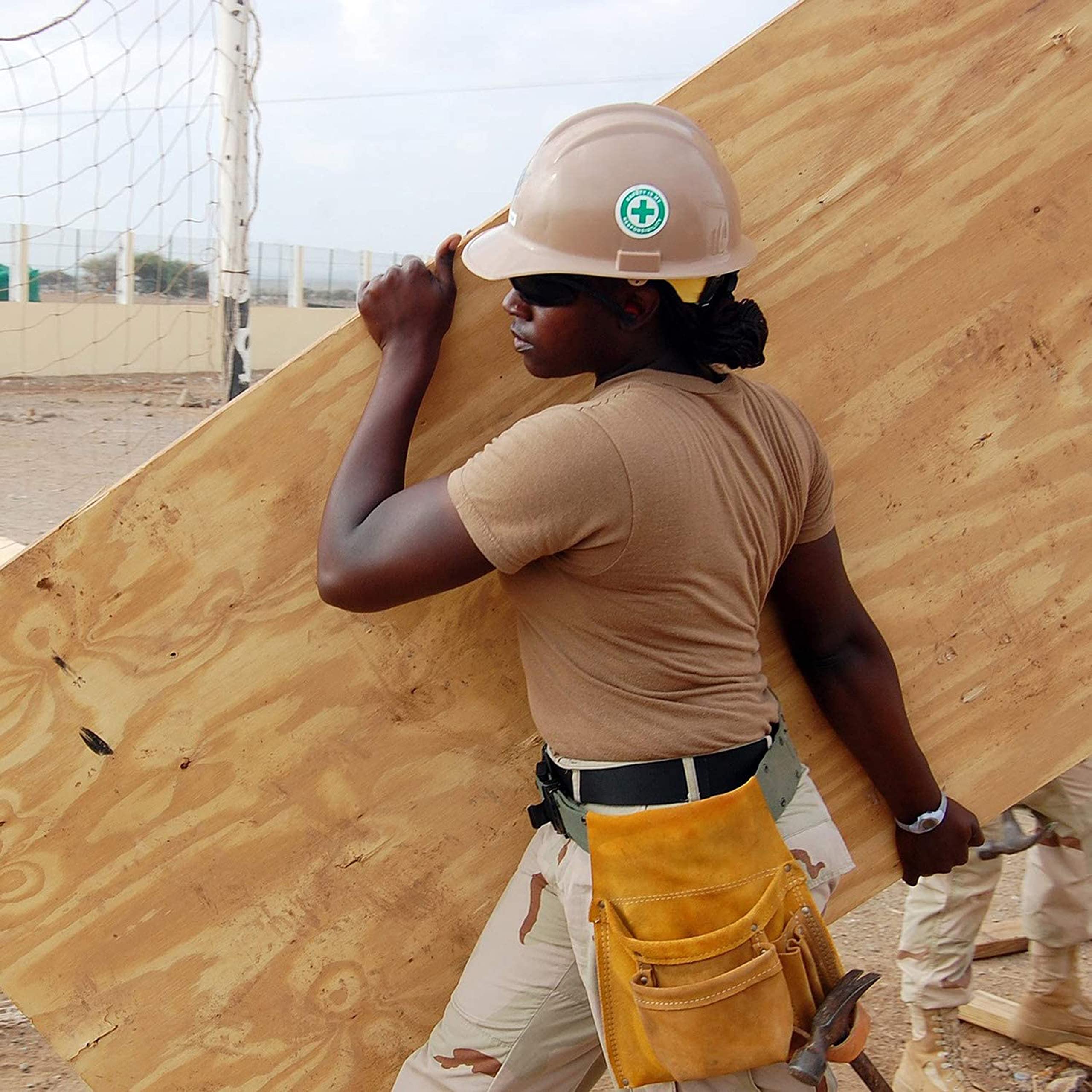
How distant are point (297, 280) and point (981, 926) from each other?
996 inches

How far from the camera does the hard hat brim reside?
5.73ft

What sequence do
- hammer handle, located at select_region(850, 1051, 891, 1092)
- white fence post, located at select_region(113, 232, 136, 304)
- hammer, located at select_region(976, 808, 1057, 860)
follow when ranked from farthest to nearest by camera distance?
white fence post, located at select_region(113, 232, 136, 304), hammer, located at select_region(976, 808, 1057, 860), hammer handle, located at select_region(850, 1051, 891, 1092)

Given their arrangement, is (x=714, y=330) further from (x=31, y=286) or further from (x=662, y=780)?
(x=31, y=286)

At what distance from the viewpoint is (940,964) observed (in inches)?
133

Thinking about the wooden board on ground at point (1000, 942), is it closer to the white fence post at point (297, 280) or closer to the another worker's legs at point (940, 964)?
the another worker's legs at point (940, 964)

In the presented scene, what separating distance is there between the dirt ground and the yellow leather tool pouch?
881 mm

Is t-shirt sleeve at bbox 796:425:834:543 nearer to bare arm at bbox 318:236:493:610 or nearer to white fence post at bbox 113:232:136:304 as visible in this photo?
bare arm at bbox 318:236:493:610

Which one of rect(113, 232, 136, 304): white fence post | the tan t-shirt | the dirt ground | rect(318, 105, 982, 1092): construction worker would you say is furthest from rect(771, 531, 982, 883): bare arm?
rect(113, 232, 136, 304): white fence post

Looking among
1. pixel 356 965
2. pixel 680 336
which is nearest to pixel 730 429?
pixel 680 336

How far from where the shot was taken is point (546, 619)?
1.88m

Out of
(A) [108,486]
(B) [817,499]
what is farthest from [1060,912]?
(A) [108,486]

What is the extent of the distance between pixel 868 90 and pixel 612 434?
1.05 m

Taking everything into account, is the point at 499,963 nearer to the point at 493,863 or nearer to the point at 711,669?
the point at 493,863

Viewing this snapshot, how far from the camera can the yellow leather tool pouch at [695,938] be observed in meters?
1.79
